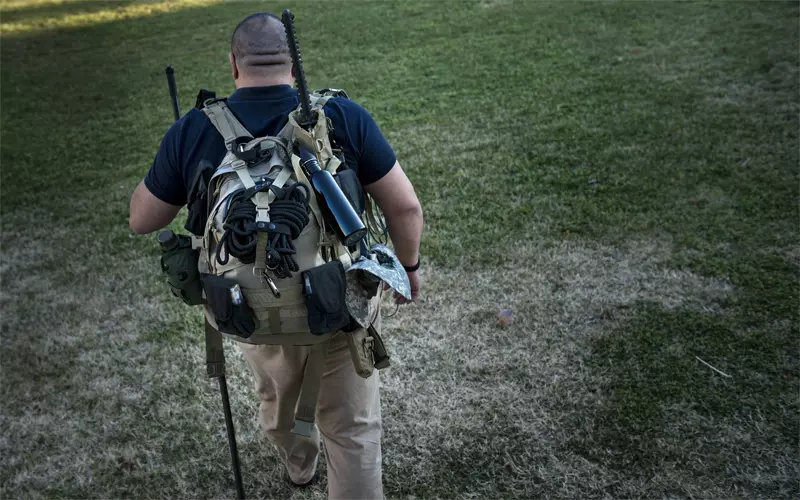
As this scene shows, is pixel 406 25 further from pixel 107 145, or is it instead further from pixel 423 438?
pixel 423 438

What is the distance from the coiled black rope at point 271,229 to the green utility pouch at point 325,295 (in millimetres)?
65

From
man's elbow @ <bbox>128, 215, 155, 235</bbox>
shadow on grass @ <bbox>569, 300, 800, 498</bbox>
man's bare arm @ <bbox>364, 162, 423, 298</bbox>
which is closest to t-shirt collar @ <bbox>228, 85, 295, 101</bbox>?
man's bare arm @ <bbox>364, 162, 423, 298</bbox>

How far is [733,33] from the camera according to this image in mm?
8125

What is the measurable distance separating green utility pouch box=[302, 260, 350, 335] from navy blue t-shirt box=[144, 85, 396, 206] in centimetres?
42

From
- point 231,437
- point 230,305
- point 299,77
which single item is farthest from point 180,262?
point 231,437

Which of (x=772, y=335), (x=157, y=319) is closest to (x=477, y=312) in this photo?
(x=772, y=335)

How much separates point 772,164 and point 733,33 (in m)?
3.62

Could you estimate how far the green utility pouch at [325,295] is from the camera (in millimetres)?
2025

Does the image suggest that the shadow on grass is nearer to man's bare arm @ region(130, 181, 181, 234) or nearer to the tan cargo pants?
the tan cargo pants

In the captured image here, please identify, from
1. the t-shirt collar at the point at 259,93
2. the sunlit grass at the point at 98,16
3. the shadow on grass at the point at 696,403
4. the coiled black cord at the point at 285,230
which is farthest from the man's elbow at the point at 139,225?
the sunlit grass at the point at 98,16

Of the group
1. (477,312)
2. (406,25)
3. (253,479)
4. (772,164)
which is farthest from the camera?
(406,25)

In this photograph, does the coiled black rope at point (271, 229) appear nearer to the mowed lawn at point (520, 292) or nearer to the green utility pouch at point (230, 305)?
the green utility pouch at point (230, 305)

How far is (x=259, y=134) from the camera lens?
2258 millimetres

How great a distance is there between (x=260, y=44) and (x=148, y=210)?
0.70 m
